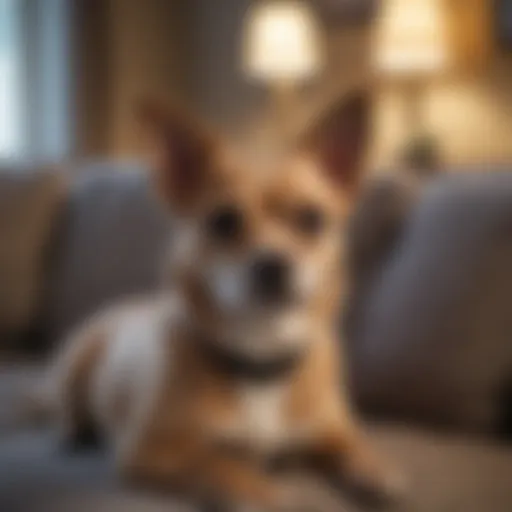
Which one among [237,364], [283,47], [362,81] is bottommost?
[237,364]

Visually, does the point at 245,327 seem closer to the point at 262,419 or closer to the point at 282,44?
the point at 262,419

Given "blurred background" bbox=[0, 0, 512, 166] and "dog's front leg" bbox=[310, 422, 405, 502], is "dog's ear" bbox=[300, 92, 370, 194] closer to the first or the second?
"dog's front leg" bbox=[310, 422, 405, 502]

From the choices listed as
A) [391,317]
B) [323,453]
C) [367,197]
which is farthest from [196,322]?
[367,197]

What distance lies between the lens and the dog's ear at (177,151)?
4.62 ft

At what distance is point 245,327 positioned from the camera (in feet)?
4.65

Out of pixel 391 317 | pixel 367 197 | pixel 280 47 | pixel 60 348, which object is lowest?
pixel 60 348

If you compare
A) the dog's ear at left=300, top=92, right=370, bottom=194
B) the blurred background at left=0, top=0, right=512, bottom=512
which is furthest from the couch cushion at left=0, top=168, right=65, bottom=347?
the dog's ear at left=300, top=92, right=370, bottom=194

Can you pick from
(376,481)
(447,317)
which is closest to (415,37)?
(447,317)

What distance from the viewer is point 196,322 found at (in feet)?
4.68

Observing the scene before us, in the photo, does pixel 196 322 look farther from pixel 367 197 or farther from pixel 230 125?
pixel 230 125

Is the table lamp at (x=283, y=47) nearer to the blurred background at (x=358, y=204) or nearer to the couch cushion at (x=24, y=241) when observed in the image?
the blurred background at (x=358, y=204)

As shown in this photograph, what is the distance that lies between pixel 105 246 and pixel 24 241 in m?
0.23

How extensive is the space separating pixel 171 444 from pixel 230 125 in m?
2.35

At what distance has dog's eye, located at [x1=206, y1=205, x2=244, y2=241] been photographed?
4.64 feet
